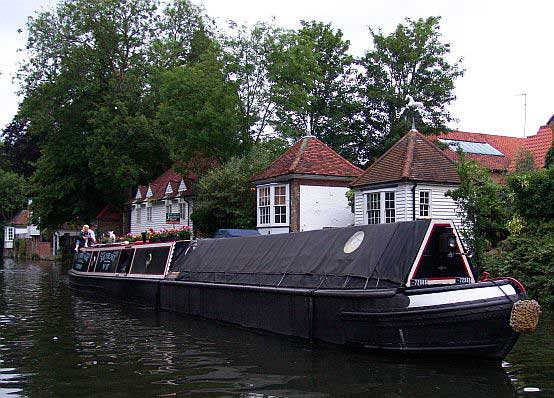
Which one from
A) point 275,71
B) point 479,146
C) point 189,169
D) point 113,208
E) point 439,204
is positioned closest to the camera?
point 439,204

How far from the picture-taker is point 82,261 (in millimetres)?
26766

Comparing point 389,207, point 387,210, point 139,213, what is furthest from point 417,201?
point 139,213

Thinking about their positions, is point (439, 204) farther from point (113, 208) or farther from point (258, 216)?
point (113, 208)

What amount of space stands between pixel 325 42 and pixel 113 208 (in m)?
22.0

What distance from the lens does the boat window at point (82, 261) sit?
26319mm

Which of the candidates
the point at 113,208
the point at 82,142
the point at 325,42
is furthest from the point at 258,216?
the point at 113,208

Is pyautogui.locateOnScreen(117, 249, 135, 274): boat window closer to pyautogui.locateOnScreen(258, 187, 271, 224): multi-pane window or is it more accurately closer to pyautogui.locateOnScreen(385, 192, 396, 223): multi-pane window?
pyautogui.locateOnScreen(258, 187, 271, 224): multi-pane window

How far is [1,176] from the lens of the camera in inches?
2689

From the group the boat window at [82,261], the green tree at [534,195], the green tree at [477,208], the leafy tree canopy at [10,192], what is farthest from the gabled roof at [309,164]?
the leafy tree canopy at [10,192]

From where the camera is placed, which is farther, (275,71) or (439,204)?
(275,71)

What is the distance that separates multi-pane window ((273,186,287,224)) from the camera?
3077 cm

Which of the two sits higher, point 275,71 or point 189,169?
point 275,71

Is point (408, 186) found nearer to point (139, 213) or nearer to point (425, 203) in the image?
point (425, 203)

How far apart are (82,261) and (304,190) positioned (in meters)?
9.99
